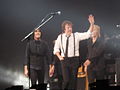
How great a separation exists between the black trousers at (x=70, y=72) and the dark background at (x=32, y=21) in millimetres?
767

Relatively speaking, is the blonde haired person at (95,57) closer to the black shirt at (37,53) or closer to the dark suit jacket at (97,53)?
the dark suit jacket at (97,53)

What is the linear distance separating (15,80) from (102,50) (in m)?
2.84

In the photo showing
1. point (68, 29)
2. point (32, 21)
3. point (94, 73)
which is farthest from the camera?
point (32, 21)

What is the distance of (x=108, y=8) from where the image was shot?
7.59m

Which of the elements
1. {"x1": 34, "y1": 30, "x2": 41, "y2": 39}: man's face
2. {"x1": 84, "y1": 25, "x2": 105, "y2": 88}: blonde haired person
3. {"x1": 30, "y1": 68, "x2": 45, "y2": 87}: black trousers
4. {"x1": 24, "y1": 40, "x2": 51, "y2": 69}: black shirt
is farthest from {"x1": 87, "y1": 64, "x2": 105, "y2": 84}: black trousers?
{"x1": 34, "y1": 30, "x2": 41, "y2": 39}: man's face

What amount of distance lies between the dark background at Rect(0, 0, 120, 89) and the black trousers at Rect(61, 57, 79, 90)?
77 cm

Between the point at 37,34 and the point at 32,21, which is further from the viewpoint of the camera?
the point at 32,21

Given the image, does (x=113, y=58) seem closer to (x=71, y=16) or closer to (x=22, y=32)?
(x=71, y=16)

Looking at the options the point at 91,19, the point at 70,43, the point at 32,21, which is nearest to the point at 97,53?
the point at 70,43

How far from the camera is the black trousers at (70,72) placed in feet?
24.9

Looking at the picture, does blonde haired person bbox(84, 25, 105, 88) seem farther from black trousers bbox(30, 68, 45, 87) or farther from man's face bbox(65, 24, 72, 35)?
black trousers bbox(30, 68, 45, 87)

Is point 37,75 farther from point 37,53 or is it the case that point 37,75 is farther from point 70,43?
point 70,43

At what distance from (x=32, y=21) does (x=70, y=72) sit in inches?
75.4

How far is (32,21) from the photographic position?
27.7 feet
